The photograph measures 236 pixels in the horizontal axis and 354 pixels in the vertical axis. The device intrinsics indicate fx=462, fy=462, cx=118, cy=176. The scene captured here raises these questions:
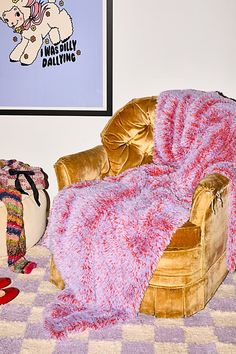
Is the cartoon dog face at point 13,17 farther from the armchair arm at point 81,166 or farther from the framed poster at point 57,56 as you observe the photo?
the armchair arm at point 81,166

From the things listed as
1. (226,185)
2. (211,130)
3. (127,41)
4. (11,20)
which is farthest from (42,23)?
(226,185)

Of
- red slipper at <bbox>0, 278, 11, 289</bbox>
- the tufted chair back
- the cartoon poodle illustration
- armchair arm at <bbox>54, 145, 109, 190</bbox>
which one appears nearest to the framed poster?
the cartoon poodle illustration

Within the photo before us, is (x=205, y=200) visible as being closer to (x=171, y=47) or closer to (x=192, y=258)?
(x=192, y=258)

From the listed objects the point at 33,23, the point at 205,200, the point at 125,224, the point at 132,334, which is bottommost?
the point at 132,334

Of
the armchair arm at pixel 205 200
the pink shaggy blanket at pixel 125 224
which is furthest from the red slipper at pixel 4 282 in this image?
the armchair arm at pixel 205 200

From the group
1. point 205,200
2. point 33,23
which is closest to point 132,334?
point 205,200

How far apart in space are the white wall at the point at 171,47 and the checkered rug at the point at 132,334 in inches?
59.6

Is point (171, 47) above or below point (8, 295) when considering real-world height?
above

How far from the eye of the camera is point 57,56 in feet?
10.6

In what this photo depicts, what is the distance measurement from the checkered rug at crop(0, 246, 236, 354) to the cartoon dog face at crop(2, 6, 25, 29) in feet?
6.27

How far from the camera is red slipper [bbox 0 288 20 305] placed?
93.1 inches

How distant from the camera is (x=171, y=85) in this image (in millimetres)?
3213

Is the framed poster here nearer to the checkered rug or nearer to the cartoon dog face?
the cartoon dog face

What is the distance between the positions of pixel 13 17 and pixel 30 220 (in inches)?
57.3
